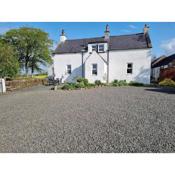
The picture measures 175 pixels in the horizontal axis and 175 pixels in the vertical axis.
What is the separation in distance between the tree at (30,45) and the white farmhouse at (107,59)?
9666 millimetres

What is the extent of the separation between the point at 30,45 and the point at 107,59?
17200 mm

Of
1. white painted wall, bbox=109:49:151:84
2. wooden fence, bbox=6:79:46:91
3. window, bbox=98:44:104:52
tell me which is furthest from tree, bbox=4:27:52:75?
white painted wall, bbox=109:49:151:84

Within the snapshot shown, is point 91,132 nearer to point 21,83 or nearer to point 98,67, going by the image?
point 21,83

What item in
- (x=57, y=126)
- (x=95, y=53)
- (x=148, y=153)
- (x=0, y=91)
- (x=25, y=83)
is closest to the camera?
(x=148, y=153)

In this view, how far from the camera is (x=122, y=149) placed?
9.18 ft

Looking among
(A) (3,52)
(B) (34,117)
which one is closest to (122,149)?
(B) (34,117)

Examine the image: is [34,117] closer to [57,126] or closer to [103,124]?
[57,126]

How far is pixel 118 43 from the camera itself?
1900 centimetres

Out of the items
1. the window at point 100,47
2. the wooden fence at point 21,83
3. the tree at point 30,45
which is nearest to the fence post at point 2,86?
the wooden fence at point 21,83

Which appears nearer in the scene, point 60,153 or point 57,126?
point 60,153

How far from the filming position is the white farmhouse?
17469mm

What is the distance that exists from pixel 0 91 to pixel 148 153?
40.8ft

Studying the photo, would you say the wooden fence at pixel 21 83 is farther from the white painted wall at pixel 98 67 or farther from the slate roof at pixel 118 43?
the white painted wall at pixel 98 67

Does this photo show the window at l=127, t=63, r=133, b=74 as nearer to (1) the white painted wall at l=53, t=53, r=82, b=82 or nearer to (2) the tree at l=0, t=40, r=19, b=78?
(1) the white painted wall at l=53, t=53, r=82, b=82
